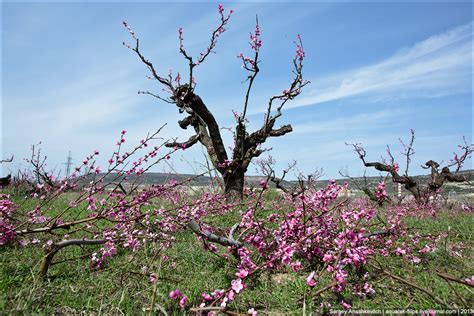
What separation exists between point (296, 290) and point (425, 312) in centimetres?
111

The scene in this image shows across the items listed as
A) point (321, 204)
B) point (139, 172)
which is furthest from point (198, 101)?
point (321, 204)

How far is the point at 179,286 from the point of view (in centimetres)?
308

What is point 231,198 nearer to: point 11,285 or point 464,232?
point 464,232

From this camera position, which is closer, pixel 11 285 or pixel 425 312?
pixel 425 312

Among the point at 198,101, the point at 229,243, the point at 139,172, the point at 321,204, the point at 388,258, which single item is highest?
the point at 198,101

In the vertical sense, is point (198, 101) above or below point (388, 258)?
above

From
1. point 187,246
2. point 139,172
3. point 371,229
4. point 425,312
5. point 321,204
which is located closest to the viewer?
point 425,312

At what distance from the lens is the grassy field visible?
7.93ft

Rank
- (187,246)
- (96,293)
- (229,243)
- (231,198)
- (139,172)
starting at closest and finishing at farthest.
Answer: (96,293) → (229,243) → (139,172) → (187,246) → (231,198)

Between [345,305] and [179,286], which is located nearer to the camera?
[345,305]

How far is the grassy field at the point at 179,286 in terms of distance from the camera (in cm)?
242

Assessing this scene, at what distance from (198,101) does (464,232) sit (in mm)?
8631

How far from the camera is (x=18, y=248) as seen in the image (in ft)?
14.4

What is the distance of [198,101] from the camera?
11.0 m
